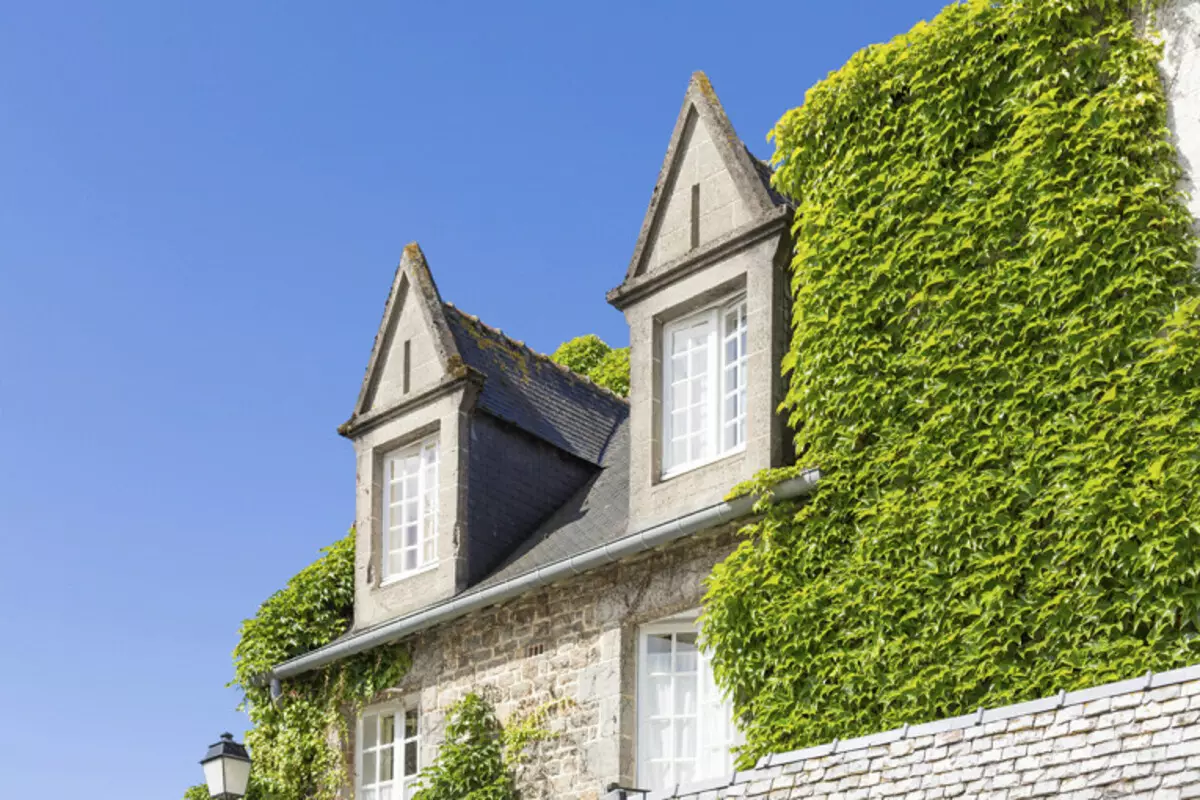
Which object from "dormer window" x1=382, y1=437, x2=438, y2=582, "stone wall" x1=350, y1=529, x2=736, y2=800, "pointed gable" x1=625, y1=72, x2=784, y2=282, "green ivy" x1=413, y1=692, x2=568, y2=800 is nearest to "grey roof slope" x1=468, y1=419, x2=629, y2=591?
"stone wall" x1=350, y1=529, x2=736, y2=800

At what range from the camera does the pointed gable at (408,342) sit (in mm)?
16547

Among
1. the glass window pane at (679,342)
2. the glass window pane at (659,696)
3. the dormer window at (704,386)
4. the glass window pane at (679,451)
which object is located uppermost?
the glass window pane at (679,342)

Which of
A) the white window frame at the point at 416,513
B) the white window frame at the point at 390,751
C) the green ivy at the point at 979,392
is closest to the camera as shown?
the green ivy at the point at 979,392

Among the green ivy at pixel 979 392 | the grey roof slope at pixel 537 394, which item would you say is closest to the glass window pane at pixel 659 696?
the green ivy at pixel 979 392

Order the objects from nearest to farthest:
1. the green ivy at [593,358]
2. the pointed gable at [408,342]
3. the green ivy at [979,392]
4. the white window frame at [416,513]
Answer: the green ivy at [979,392] → the white window frame at [416,513] → the pointed gable at [408,342] → the green ivy at [593,358]

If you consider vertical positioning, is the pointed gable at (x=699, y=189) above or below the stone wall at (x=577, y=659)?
above

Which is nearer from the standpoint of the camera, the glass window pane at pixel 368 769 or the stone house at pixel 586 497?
the stone house at pixel 586 497

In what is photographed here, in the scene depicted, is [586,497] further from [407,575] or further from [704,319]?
[704,319]

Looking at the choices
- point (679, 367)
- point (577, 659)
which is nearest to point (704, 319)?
point (679, 367)

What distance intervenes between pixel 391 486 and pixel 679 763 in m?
4.56

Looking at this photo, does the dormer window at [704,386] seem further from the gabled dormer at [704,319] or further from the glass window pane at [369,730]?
the glass window pane at [369,730]

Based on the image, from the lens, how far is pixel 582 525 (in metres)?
15.5

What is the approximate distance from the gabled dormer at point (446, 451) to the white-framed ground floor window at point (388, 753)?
84 centimetres

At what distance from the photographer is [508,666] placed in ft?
48.0
